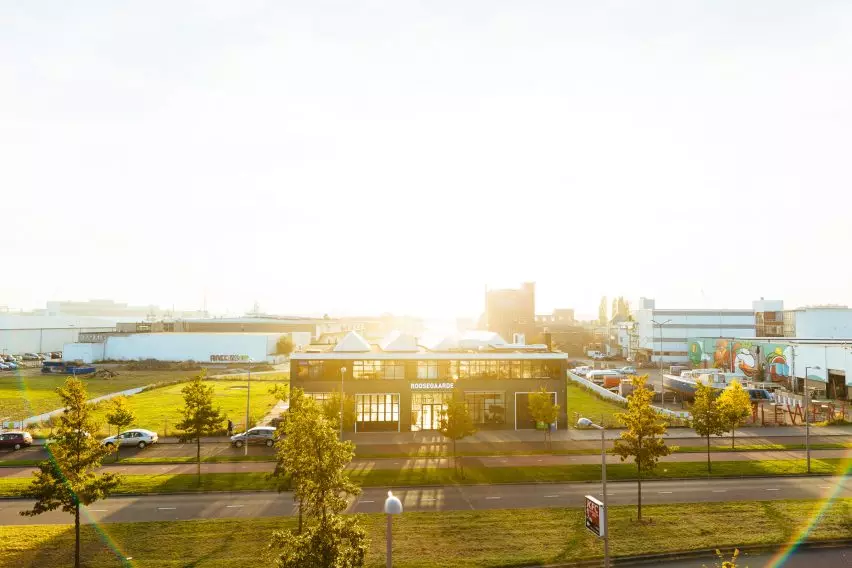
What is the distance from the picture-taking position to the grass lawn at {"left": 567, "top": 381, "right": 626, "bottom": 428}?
61037 mm

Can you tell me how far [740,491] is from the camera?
3681 cm

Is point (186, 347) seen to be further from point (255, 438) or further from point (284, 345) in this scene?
point (255, 438)

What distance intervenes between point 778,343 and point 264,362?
105380 mm

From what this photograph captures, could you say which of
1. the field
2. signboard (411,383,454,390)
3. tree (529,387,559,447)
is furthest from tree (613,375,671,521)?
the field

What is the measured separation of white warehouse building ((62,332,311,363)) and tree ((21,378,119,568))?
106m

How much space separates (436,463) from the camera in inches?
1729

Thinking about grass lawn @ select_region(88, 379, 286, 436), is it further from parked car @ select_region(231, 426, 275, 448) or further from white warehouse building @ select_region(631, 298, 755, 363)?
white warehouse building @ select_region(631, 298, 755, 363)

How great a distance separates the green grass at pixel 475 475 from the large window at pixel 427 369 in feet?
55.2

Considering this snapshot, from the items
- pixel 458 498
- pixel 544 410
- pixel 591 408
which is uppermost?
pixel 544 410

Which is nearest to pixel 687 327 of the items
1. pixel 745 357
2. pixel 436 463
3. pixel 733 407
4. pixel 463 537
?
pixel 745 357

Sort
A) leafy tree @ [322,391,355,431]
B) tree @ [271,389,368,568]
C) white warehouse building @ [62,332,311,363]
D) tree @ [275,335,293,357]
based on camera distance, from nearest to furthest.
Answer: tree @ [271,389,368,568]
leafy tree @ [322,391,355,431]
white warehouse building @ [62,332,311,363]
tree @ [275,335,293,357]

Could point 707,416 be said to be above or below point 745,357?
below

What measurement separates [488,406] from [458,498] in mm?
24167

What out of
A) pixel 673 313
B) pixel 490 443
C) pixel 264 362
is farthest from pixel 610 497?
pixel 264 362
